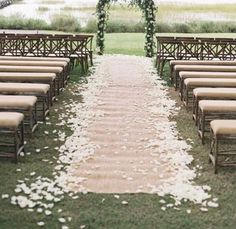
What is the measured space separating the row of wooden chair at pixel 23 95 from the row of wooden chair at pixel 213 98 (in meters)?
2.02

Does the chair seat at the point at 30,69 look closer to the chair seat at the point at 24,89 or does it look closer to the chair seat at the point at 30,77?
the chair seat at the point at 30,77

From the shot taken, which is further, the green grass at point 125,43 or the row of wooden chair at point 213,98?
the green grass at point 125,43

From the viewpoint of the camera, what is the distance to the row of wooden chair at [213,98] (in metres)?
5.67

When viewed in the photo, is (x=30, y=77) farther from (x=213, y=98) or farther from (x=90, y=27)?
(x=90, y=27)

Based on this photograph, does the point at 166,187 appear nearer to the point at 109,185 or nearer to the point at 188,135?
the point at 109,185

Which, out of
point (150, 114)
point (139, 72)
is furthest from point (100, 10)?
point (150, 114)

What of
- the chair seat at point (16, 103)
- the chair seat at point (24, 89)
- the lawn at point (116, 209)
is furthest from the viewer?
the chair seat at point (24, 89)

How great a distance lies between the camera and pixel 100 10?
15828mm

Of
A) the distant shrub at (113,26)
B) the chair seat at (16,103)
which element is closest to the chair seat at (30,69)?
the chair seat at (16,103)

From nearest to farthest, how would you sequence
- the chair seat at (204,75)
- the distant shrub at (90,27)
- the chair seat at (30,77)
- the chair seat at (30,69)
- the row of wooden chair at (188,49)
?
1. the chair seat at (30,77)
2. the chair seat at (204,75)
3. the chair seat at (30,69)
4. the row of wooden chair at (188,49)
5. the distant shrub at (90,27)

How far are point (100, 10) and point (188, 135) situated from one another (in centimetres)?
945

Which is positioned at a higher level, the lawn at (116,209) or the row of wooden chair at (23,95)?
the row of wooden chair at (23,95)

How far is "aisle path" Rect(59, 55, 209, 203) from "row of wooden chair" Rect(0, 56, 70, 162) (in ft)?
1.65

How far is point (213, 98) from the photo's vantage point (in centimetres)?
730
